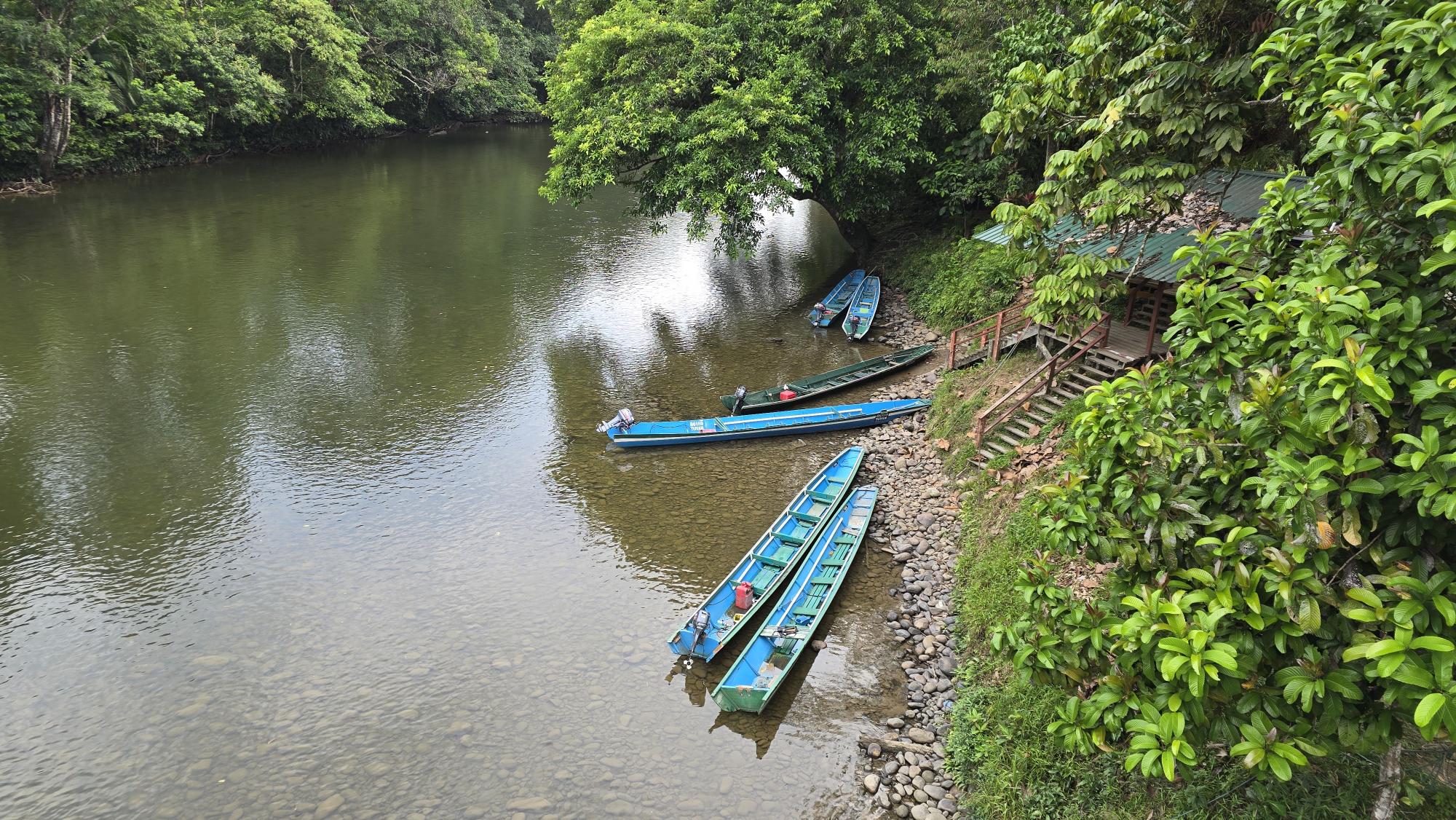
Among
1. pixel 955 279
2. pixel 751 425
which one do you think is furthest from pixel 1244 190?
pixel 751 425

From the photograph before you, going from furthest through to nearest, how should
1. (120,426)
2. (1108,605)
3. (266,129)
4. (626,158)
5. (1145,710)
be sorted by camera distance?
(266,129)
(626,158)
(120,426)
(1108,605)
(1145,710)

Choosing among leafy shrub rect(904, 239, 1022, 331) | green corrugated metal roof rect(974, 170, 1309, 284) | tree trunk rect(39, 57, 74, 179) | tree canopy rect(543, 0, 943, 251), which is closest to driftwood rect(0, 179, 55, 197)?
tree trunk rect(39, 57, 74, 179)

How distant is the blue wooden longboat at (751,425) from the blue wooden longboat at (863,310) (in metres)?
5.58

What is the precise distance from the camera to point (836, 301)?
28.1 m

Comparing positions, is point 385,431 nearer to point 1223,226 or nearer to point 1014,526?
point 1014,526

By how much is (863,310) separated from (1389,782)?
2122 cm

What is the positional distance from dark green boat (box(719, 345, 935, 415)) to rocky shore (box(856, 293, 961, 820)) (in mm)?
847

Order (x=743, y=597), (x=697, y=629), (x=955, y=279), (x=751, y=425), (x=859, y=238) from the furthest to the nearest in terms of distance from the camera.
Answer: (x=859, y=238)
(x=955, y=279)
(x=751, y=425)
(x=743, y=597)
(x=697, y=629)

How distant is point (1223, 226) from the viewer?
17.9 metres

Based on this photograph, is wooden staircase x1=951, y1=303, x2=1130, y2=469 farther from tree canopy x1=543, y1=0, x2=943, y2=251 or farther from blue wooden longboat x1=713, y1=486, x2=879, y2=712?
tree canopy x1=543, y1=0, x2=943, y2=251

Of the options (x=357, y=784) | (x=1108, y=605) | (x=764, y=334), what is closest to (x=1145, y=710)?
(x=1108, y=605)

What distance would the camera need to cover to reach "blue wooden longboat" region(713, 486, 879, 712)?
12.3 meters

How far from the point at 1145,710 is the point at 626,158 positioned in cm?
2308

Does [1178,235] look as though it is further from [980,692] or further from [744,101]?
[744,101]
